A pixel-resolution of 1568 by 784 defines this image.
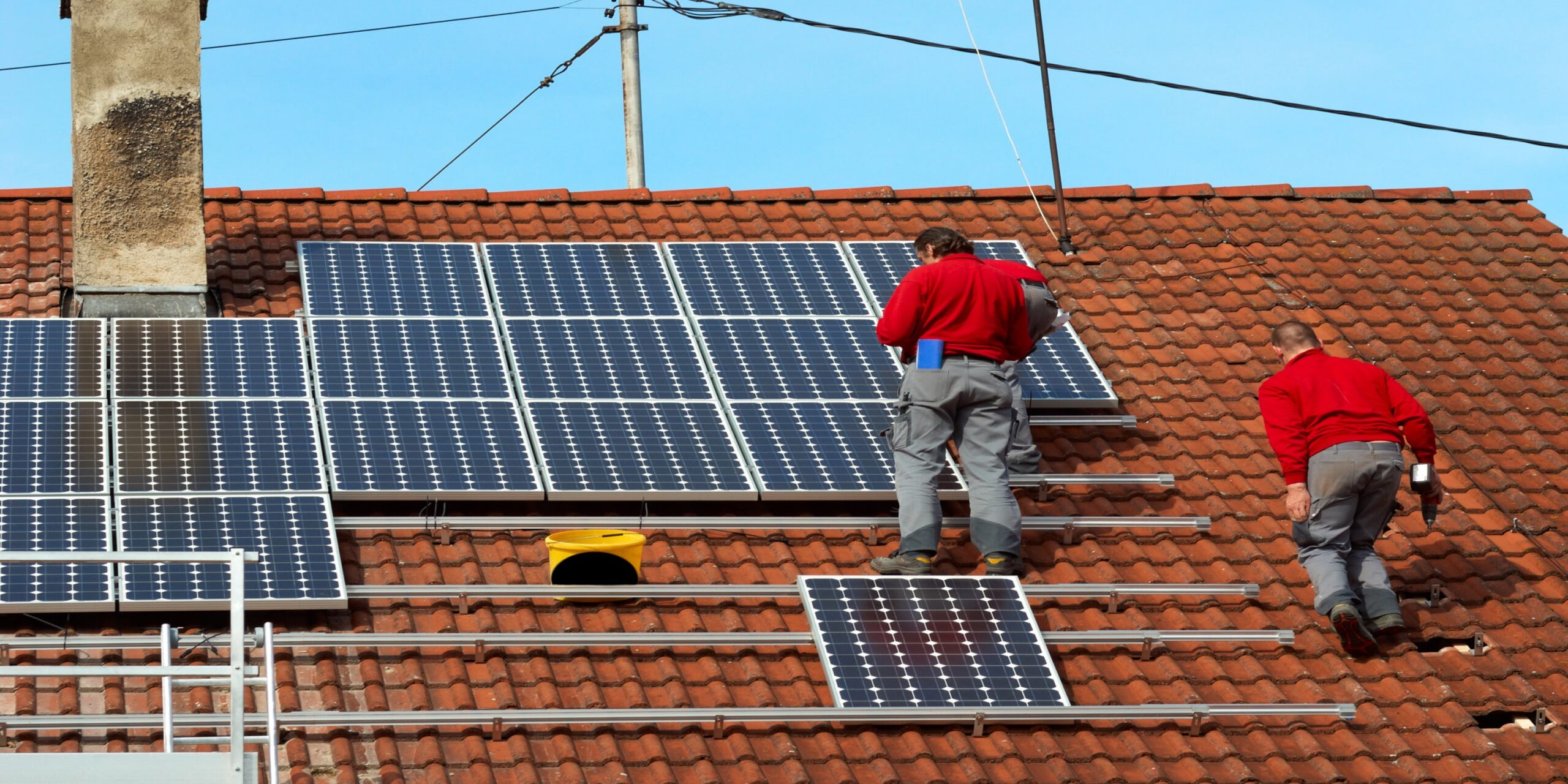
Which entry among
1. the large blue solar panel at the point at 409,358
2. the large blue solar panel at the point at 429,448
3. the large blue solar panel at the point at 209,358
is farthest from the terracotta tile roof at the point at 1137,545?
the large blue solar panel at the point at 409,358

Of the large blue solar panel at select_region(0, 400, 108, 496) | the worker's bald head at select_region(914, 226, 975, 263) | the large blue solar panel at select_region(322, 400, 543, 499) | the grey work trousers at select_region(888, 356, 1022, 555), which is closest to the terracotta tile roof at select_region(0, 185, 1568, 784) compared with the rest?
the large blue solar panel at select_region(322, 400, 543, 499)

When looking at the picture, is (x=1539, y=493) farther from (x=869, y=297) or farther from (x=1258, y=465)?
(x=869, y=297)

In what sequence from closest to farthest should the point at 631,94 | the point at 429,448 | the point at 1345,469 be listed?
the point at 1345,469 < the point at 429,448 < the point at 631,94

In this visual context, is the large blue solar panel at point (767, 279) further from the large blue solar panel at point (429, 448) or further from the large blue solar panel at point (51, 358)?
the large blue solar panel at point (51, 358)

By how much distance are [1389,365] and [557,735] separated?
6219 millimetres

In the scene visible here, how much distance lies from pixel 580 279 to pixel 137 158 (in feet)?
8.49

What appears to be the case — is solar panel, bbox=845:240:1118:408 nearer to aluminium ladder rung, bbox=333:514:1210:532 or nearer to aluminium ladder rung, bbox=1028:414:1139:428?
aluminium ladder rung, bbox=1028:414:1139:428

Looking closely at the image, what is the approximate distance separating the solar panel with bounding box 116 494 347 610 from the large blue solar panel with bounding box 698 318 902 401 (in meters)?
2.44

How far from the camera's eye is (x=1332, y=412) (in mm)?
8984

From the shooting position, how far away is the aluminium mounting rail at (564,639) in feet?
26.1

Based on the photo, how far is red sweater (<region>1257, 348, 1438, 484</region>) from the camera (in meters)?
8.96

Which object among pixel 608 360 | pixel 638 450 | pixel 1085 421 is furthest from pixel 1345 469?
pixel 608 360

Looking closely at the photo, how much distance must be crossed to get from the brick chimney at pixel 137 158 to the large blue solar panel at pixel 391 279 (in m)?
0.69

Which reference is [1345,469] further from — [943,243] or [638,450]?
[638,450]
